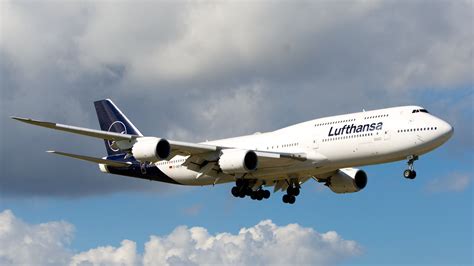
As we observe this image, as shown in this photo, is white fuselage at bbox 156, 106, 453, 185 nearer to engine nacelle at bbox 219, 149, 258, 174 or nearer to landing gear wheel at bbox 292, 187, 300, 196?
engine nacelle at bbox 219, 149, 258, 174

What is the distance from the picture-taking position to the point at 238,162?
63.6 metres

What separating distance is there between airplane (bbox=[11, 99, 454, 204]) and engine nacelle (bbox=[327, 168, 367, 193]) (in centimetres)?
7

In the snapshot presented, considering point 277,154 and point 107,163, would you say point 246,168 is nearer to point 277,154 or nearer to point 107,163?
point 277,154

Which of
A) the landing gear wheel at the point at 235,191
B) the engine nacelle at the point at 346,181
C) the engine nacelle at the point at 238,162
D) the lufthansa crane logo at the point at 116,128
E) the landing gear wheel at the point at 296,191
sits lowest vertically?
the landing gear wheel at the point at 235,191

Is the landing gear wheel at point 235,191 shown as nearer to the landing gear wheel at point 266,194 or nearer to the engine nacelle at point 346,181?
the landing gear wheel at point 266,194

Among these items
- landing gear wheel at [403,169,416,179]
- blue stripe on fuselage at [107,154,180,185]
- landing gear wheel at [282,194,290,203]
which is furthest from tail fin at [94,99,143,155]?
landing gear wheel at [403,169,416,179]

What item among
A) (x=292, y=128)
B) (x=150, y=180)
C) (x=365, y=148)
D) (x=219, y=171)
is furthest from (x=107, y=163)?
(x=365, y=148)

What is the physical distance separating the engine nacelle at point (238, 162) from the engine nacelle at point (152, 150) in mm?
3941

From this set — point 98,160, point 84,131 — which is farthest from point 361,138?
point 98,160

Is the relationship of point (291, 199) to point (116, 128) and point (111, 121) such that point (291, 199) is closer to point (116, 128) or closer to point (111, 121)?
point (116, 128)

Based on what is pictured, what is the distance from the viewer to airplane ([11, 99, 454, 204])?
61000 millimetres

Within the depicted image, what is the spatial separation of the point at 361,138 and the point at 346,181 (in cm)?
1101

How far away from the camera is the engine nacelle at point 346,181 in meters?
72.2

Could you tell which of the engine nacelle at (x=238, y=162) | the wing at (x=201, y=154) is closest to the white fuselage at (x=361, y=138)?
the wing at (x=201, y=154)
